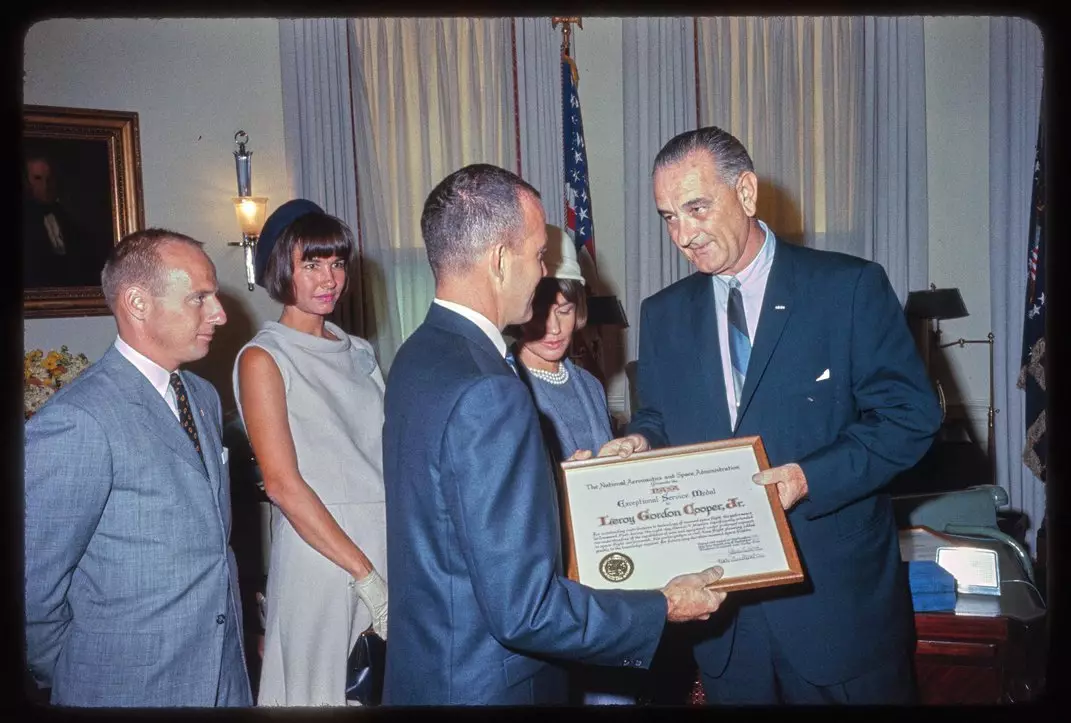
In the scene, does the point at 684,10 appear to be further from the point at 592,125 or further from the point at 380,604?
the point at 592,125

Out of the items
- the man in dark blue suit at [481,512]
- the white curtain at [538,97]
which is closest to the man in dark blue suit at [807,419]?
the man in dark blue suit at [481,512]

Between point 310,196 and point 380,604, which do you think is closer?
point 380,604

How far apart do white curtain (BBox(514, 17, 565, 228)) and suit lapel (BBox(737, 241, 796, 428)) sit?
4.84 metres

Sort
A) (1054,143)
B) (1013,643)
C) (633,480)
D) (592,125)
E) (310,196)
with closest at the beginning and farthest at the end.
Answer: (1054,143) < (633,480) < (1013,643) < (310,196) < (592,125)

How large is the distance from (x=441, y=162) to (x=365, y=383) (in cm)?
446

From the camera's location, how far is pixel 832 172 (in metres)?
7.21

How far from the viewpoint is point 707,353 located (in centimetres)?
261

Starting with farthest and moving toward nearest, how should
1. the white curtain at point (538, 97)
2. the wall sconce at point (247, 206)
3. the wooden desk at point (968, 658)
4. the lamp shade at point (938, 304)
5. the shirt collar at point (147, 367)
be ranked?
1. the white curtain at point (538, 97)
2. the wall sconce at point (247, 206)
3. the lamp shade at point (938, 304)
4. the wooden desk at point (968, 658)
5. the shirt collar at point (147, 367)

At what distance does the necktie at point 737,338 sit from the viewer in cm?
257

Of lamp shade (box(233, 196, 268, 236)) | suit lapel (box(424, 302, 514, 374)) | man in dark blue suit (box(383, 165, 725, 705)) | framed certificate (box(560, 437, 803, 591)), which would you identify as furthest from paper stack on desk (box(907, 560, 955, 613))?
lamp shade (box(233, 196, 268, 236))

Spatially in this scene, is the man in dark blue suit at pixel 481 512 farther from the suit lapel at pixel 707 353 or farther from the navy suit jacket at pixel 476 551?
the suit lapel at pixel 707 353

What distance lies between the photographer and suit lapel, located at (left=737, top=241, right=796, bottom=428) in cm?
246

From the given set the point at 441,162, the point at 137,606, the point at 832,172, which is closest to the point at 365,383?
the point at 137,606

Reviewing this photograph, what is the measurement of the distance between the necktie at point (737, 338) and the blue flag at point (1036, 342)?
3.76 meters
